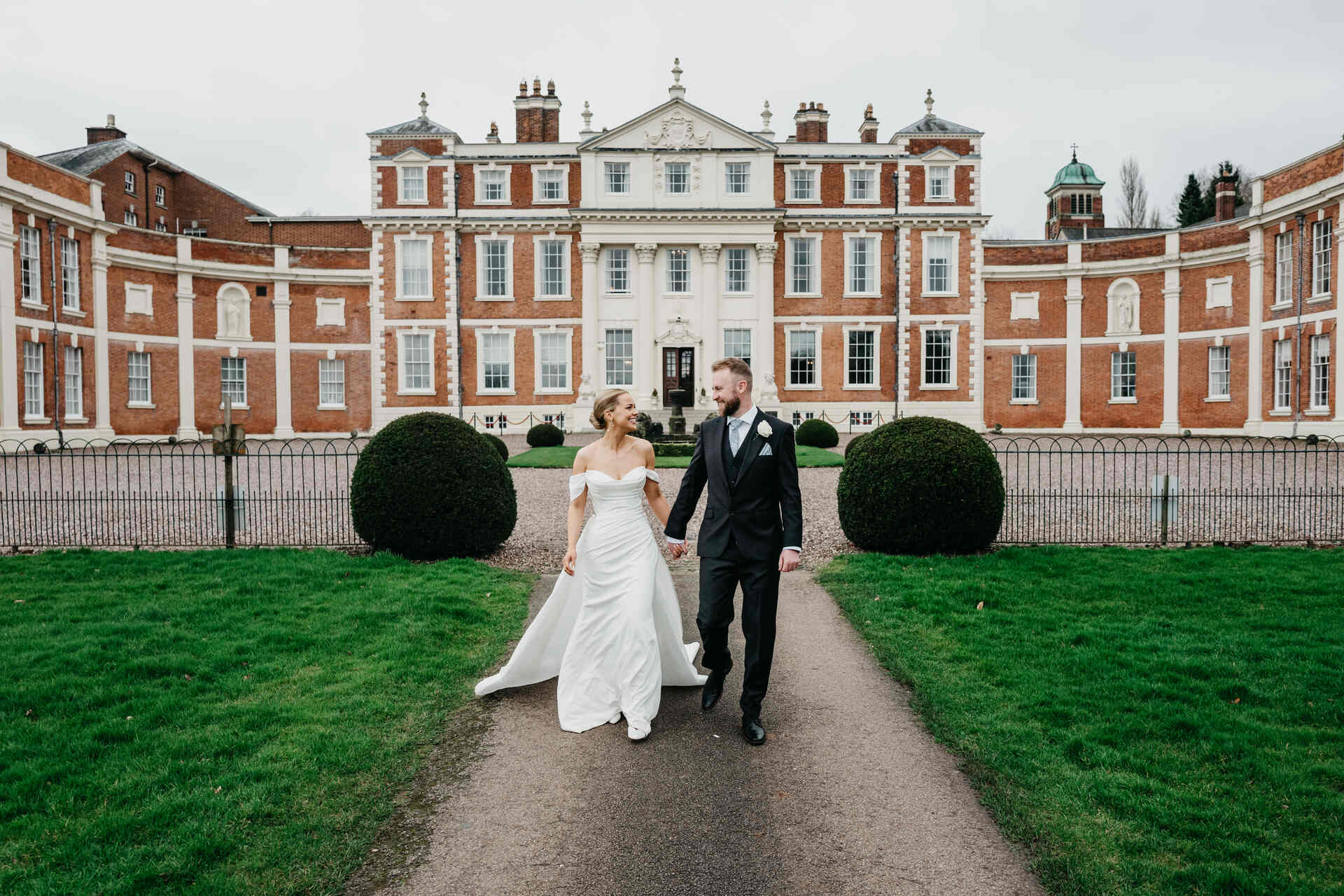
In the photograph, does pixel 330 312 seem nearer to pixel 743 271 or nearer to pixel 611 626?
pixel 743 271

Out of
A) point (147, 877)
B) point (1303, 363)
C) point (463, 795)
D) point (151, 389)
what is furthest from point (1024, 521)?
point (151, 389)

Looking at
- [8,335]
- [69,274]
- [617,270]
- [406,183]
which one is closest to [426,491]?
[8,335]

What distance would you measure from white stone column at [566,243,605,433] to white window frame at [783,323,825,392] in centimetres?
762

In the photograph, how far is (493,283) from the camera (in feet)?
120

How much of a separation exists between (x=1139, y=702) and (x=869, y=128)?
3837 centimetres

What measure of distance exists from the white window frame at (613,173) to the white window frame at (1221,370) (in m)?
23.1

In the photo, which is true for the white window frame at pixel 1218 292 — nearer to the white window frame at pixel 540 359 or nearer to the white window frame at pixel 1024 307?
the white window frame at pixel 1024 307

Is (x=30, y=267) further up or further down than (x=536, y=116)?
further down

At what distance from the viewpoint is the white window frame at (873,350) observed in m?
36.8

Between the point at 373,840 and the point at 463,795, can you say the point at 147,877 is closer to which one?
the point at 373,840

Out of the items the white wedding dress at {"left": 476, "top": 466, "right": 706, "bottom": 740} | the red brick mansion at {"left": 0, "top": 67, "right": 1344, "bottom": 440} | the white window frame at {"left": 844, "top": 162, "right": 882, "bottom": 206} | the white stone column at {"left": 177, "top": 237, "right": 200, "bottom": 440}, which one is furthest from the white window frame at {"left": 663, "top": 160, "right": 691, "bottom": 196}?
the white wedding dress at {"left": 476, "top": 466, "right": 706, "bottom": 740}

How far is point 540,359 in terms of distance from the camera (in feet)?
120

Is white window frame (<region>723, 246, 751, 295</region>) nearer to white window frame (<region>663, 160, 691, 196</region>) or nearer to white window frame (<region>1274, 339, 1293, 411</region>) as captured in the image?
white window frame (<region>663, 160, 691, 196</region>)

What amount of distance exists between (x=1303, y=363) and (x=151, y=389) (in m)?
38.7
